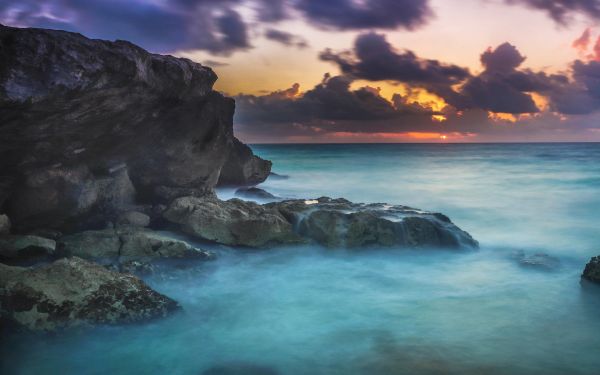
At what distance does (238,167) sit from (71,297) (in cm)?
1659

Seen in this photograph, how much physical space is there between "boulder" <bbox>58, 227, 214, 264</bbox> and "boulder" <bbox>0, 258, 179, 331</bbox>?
2319 mm

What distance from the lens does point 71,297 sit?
23.1 feet

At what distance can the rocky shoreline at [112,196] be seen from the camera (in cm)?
729

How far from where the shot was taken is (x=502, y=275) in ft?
34.2

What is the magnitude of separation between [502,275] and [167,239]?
7328 mm

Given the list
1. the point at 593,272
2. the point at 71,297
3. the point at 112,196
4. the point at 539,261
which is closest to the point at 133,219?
the point at 112,196

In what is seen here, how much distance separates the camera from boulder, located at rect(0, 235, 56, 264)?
9.11 m

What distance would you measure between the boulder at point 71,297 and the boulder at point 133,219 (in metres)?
4.49

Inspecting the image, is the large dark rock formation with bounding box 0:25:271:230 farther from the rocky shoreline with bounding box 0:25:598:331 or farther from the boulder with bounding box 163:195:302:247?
the boulder with bounding box 163:195:302:247

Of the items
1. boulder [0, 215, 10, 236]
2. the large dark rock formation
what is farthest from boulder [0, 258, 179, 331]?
the large dark rock formation

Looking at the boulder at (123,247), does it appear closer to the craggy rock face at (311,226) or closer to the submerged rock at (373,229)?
the craggy rock face at (311,226)

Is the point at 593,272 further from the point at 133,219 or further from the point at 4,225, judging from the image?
the point at 4,225

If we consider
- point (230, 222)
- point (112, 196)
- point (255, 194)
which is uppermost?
point (112, 196)

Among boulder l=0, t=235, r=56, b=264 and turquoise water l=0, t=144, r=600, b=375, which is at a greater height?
boulder l=0, t=235, r=56, b=264
